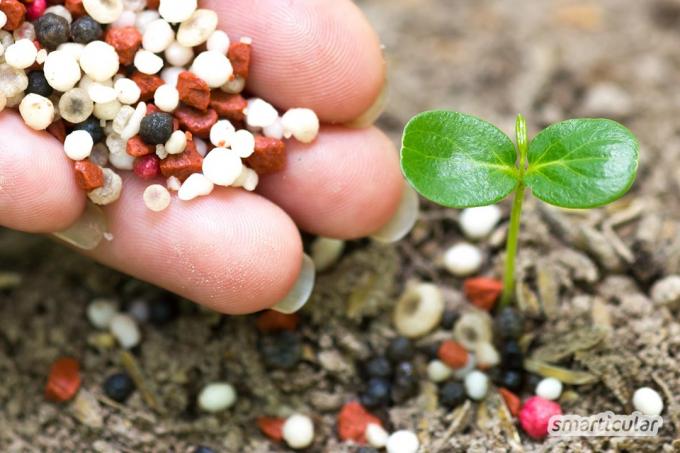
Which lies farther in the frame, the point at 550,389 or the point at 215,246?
the point at 550,389

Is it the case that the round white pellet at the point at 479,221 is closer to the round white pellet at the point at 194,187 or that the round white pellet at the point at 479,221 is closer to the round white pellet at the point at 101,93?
the round white pellet at the point at 194,187

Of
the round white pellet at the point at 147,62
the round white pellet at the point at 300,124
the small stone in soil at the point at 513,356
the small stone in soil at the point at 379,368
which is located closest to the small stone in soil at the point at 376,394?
the small stone in soil at the point at 379,368

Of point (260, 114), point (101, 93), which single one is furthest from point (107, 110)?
point (260, 114)

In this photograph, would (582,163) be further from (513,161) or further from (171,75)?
(171,75)

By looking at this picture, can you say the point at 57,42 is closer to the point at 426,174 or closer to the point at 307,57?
the point at 307,57

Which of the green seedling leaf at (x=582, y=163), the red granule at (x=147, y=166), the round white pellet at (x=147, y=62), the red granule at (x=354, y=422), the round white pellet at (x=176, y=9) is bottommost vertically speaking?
the red granule at (x=354, y=422)

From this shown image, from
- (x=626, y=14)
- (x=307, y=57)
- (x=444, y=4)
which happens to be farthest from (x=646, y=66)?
(x=307, y=57)
